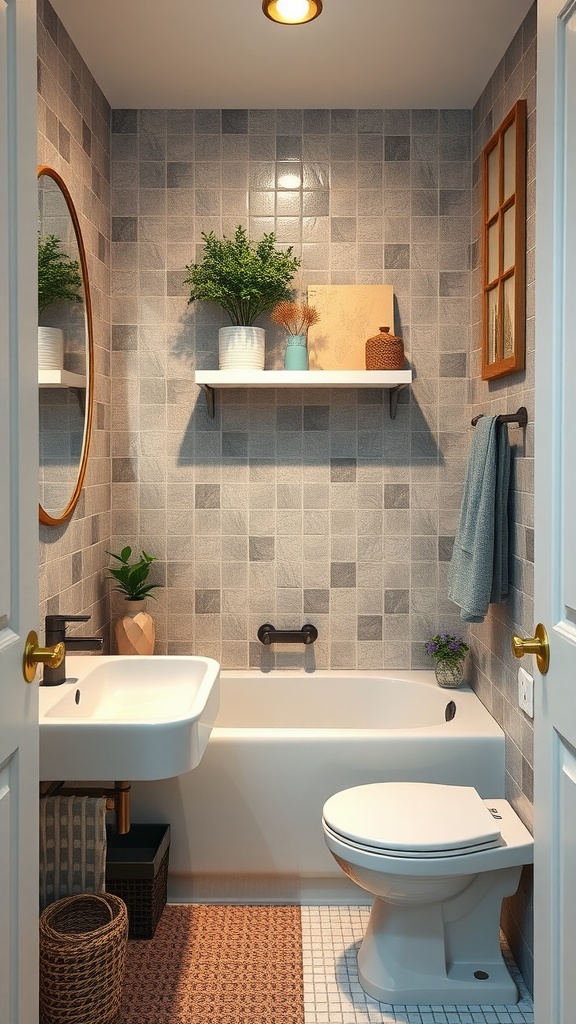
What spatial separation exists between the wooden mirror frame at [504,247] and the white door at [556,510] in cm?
112

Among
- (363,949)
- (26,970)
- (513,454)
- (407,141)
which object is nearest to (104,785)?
(363,949)

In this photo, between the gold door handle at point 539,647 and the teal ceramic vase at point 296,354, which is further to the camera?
the teal ceramic vase at point 296,354

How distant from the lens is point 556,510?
128cm

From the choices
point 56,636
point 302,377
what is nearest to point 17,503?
point 56,636

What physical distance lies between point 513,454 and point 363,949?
148 centimetres

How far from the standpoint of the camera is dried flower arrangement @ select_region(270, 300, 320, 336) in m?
3.04

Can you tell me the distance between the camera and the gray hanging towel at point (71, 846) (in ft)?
6.94

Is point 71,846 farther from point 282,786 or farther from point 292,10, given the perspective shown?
point 292,10

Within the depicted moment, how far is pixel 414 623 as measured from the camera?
129 inches

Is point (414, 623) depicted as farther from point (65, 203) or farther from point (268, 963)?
point (65, 203)

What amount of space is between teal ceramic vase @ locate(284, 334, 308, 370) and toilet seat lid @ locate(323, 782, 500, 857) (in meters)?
1.46

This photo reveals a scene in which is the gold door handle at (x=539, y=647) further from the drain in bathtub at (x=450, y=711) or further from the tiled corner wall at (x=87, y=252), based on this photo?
the drain in bathtub at (x=450, y=711)

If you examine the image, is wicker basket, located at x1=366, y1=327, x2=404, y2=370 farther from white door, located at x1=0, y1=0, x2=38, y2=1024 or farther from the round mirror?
white door, located at x1=0, y1=0, x2=38, y2=1024

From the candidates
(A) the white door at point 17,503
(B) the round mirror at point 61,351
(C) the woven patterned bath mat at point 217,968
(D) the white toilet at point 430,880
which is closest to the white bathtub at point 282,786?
(C) the woven patterned bath mat at point 217,968
